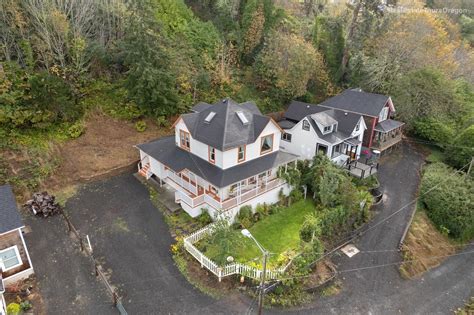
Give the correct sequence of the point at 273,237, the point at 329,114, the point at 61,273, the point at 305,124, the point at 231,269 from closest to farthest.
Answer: the point at 61,273
the point at 231,269
the point at 273,237
the point at 305,124
the point at 329,114

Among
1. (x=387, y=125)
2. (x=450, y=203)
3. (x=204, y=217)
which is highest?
(x=387, y=125)

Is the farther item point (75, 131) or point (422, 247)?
point (75, 131)

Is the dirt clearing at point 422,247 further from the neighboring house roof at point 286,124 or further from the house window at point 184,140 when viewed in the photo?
the house window at point 184,140

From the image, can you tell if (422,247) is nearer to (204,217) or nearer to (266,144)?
(266,144)

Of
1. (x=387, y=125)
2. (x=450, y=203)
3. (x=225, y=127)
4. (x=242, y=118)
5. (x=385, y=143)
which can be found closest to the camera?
(x=225, y=127)

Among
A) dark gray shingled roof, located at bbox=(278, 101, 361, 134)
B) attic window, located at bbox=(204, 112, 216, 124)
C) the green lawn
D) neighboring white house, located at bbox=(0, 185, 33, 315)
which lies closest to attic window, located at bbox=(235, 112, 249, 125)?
attic window, located at bbox=(204, 112, 216, 124)

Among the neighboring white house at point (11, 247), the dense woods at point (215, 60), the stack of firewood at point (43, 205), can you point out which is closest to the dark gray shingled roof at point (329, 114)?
the dense woods at point (215, 60)

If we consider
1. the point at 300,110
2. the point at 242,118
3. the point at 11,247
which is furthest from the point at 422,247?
the point at 11,247

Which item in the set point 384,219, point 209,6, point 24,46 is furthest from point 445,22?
point 24,46
